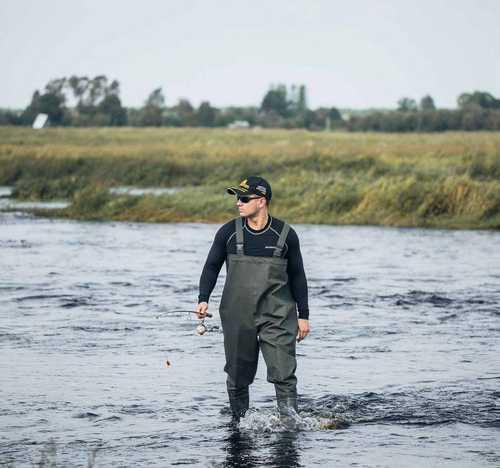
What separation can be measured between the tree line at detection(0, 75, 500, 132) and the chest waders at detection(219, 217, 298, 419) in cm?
8511

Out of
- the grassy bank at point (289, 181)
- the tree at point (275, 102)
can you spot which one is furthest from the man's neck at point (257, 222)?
the tree at point (275, 102)

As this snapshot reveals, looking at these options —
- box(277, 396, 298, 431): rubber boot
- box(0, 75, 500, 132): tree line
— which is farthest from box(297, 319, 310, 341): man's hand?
box(0, 75, 500, 132): tree line

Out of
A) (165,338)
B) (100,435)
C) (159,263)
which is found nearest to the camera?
(100,435)

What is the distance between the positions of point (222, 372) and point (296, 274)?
2.94 m

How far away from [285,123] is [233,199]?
303 ft

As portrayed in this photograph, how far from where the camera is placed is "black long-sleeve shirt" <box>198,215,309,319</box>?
29.3 feet

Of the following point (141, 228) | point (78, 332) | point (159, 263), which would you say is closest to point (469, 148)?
point (141, 228)

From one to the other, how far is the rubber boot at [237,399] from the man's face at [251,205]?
128cm

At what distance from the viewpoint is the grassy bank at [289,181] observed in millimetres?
30328

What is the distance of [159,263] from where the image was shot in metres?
21.9

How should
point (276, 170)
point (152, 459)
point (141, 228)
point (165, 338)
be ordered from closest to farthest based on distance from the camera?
point (152, 459), point (165, 338), point (141, 228), point (276, 170)

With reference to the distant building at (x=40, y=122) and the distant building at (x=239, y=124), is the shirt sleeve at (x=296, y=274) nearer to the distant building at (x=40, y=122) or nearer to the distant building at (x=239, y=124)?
the distant building at (x=40, y=122)

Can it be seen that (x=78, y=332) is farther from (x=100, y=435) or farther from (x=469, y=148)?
(x=469, y=148)

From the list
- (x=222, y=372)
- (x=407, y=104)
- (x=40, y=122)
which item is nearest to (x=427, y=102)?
(x=407, y=104)
